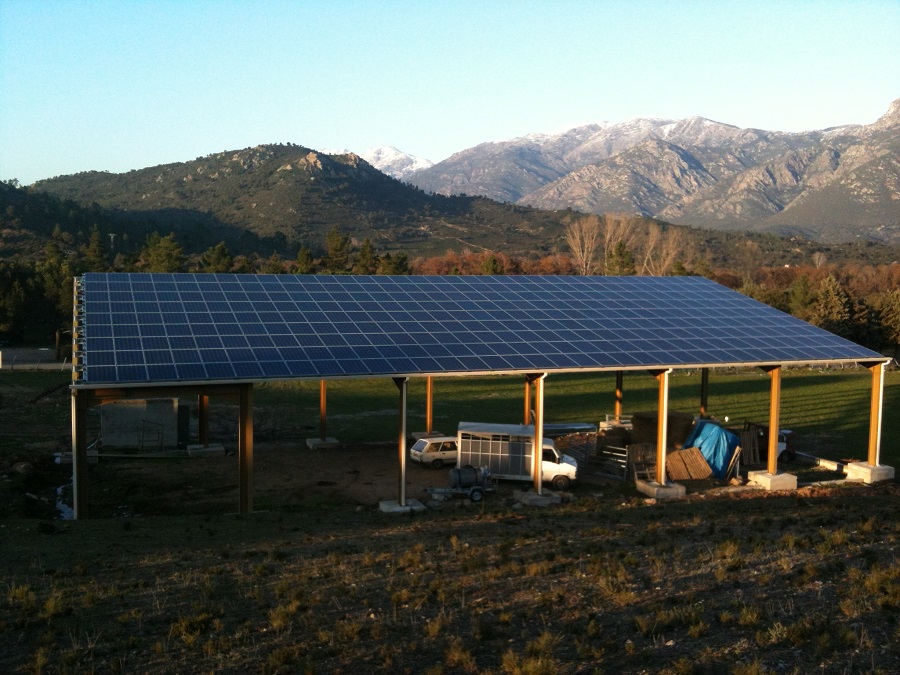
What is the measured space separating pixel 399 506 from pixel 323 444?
9390 millimetres

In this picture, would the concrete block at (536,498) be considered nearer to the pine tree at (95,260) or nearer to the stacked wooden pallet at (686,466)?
the stacked wooden pallet at (686,466)

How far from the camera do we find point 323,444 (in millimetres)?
28781

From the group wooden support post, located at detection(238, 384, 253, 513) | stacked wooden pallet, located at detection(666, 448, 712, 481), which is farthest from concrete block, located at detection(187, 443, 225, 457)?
stacked wooden pallet, located at detection(666, 448, 712, 481)

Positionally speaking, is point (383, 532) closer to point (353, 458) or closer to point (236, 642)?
point (236, 642)

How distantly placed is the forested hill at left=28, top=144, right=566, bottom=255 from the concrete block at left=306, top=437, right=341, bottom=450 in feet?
305

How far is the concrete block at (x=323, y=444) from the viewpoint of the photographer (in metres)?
28.8

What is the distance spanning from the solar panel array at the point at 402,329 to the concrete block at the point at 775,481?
3402 mm

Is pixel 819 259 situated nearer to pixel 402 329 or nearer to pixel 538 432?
pixel 538 432

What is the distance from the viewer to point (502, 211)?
18525 centimetres

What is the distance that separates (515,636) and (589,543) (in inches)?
209

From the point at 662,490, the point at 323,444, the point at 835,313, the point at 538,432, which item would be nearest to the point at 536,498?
the point at 538,432

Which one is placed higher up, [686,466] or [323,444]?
[686,466]

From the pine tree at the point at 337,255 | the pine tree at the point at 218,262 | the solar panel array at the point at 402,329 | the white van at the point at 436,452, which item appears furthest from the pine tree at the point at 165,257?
the white van at the point at 436,452

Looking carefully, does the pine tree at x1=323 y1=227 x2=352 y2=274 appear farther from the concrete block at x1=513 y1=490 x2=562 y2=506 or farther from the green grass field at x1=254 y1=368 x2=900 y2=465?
the concrete block at x1=513 y1=490 x2=562 y2=506
